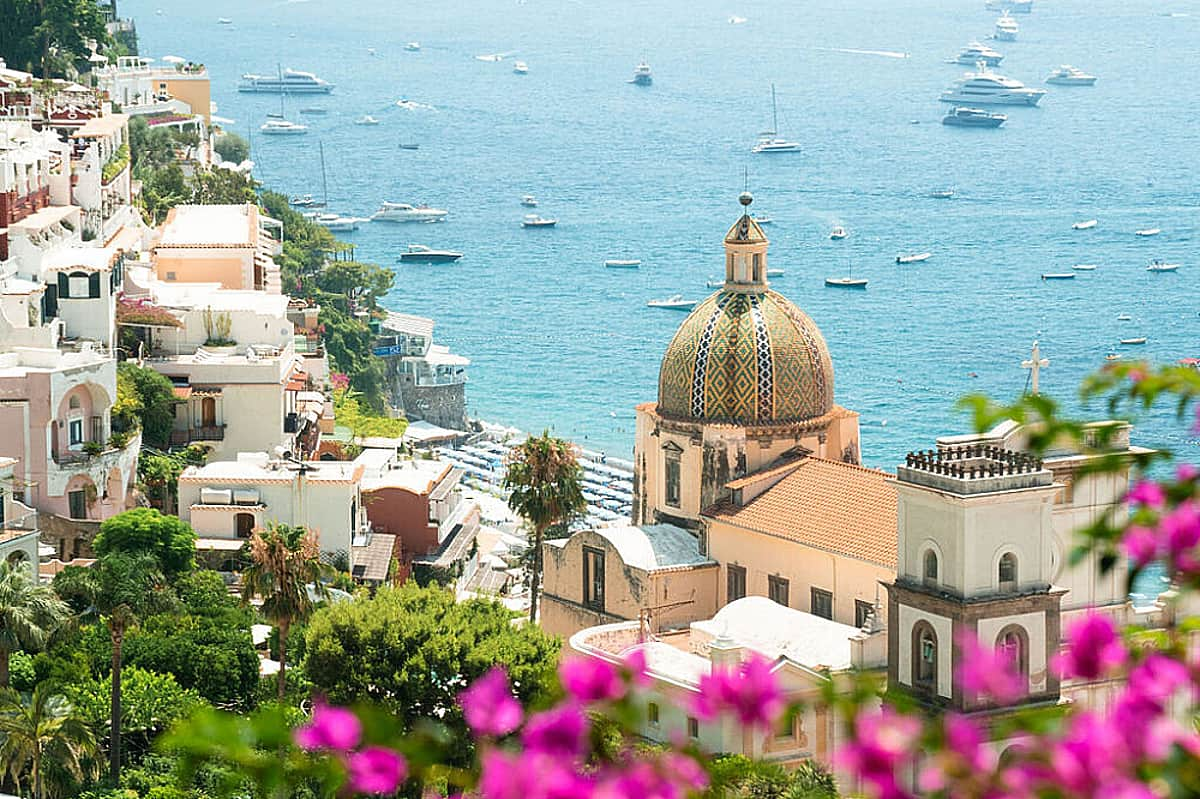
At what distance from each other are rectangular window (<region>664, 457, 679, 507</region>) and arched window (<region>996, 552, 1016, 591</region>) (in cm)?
911

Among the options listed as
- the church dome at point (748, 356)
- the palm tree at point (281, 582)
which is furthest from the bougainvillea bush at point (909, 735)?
the church dome at point (748, 356)

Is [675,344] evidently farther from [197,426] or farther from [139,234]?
[139,234]

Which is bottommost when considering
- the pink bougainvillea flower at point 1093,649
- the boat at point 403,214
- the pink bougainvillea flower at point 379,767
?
the boat at point 403,214

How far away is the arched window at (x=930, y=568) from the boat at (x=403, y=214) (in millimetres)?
131487

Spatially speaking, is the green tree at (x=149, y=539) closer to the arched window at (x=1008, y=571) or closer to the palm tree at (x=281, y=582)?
the palm tree at (x=281, y=582)

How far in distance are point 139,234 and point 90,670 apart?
2937 cm

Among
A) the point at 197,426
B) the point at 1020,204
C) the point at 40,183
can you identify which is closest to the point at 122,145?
the point at 40,183

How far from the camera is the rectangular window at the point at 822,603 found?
127 ft

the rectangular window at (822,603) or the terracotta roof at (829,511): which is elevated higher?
the terracotta roof at (829,511)

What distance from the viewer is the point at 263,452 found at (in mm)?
53188

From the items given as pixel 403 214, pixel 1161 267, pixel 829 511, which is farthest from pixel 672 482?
pixel 403 214

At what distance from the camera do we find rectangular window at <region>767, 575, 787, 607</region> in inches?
1564

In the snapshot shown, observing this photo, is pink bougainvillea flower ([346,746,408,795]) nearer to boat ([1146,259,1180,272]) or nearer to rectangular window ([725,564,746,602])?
rectangular window ([725,564,746,602])

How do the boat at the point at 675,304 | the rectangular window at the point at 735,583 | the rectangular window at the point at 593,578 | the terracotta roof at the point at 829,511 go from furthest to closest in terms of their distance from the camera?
the boat at the point at 675,304 < the rectangular window at the point at 593,578 < the rectangular window at the point at 735,583 < the terracotta roof at the point at 829,511
